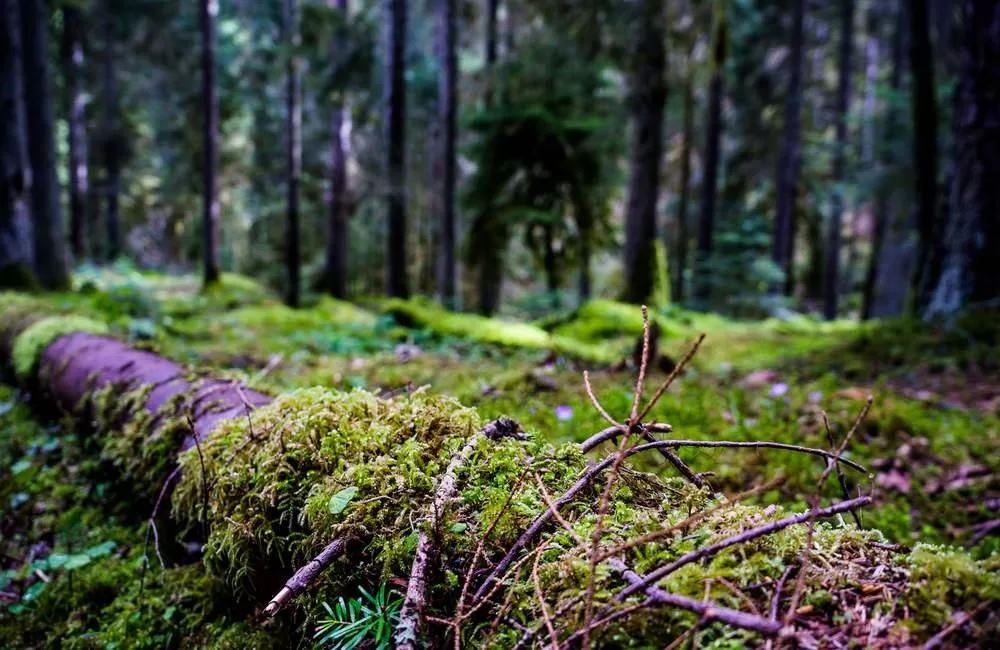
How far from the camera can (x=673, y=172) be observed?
826 inches

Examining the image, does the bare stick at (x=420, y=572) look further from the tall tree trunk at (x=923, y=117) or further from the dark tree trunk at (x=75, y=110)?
the dark tree trunk at (x=75, y=110)

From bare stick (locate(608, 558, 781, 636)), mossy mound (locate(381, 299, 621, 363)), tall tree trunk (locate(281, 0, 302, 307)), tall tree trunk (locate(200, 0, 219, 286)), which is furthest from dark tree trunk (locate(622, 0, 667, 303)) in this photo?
bare stick (locate(608, 558, 781, 636))

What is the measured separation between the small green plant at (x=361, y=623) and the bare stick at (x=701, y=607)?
1.55 ft

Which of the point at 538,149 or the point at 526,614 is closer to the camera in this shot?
the point at 526,614

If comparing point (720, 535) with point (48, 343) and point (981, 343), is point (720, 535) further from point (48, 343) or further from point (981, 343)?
point (981, 343)

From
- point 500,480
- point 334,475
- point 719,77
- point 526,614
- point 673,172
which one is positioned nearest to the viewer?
point 526,614

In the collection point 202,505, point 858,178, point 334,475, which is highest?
point 858,178

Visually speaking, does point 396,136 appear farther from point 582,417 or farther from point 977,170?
point 582,417

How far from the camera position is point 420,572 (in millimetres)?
1180

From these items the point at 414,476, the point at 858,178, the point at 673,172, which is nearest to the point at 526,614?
the point at 414,476

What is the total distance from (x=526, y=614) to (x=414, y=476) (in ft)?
1.55

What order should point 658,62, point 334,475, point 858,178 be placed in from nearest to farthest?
point 334,475 < point 658,62 < point 858,178

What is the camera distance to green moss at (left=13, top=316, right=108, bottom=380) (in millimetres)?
4344

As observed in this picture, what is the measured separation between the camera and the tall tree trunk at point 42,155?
991 cm
